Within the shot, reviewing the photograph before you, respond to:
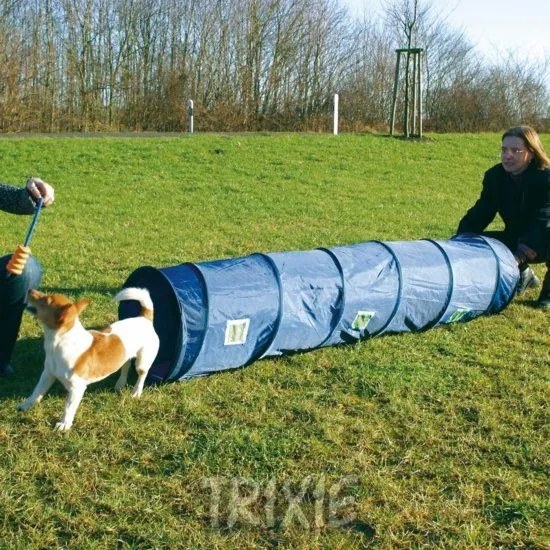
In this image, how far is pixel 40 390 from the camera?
152 inches

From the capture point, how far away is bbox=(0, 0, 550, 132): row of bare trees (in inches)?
864

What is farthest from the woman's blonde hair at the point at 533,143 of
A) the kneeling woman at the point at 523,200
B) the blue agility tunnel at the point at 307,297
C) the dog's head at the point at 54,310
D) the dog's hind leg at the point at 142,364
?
the dog's head at the point at 54,310

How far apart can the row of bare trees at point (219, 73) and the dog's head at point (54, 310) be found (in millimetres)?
18214

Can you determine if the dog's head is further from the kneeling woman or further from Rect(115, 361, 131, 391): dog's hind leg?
the kneeling woman

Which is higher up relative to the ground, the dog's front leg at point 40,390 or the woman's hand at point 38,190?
the woman's hand at point 38,190

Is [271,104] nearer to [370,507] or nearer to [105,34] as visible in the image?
[105,34]

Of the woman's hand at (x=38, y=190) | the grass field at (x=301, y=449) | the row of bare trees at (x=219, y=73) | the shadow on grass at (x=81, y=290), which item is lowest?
the grass field at (x=301, y=449)

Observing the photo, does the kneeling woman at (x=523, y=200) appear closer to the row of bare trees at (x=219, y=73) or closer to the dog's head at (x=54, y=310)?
the dog's head at (x=54, y=310)

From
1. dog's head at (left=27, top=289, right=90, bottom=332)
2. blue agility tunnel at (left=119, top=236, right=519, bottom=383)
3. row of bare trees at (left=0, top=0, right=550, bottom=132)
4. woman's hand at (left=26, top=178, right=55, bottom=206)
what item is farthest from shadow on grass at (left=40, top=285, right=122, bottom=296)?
row of bare trees at (left=0, top=0, right=550, bottom=132)

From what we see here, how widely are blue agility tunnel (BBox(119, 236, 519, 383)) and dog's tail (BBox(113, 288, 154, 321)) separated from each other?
0.67ft

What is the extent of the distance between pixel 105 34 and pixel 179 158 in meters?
11.2

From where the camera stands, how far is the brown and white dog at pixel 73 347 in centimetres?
367

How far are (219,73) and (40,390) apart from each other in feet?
75.2

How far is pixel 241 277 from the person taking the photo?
4.62 m
